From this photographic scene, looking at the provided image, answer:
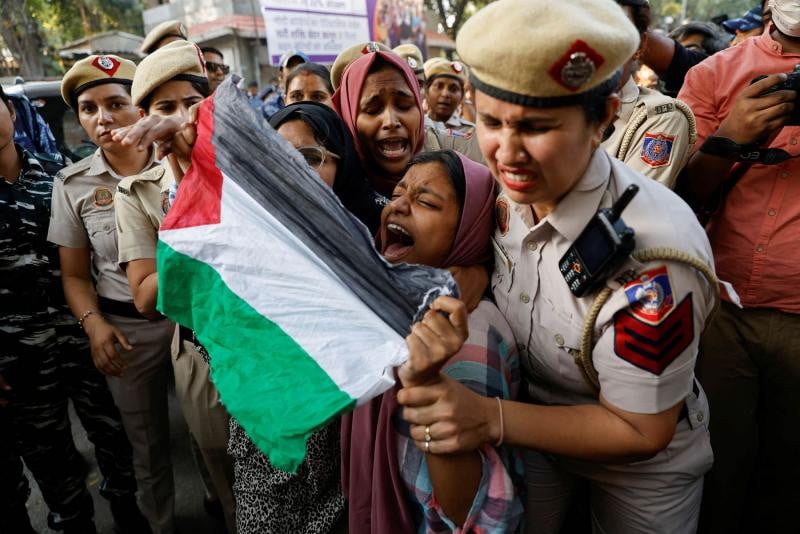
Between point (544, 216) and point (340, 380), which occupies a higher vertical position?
point (544, 216)

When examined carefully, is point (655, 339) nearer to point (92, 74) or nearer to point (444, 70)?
point (92, 74)

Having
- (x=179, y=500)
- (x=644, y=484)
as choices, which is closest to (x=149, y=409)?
(x=179, y=500)

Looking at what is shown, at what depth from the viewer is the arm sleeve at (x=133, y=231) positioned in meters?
2.01

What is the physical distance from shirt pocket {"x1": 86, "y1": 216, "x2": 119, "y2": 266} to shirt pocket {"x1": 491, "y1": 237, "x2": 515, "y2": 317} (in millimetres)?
1819

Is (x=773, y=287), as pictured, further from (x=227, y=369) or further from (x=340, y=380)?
(x=227, y=369)

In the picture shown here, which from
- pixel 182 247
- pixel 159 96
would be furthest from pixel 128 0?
pixel 182 247

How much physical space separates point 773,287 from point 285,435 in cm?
190

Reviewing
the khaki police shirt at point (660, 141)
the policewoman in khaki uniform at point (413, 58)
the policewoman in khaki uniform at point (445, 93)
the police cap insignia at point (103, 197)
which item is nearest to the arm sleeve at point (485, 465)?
the khaki police shirt at point (660, 141)

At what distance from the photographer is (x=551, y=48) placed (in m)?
0.99

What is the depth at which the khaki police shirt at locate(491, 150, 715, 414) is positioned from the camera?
3.56 feet

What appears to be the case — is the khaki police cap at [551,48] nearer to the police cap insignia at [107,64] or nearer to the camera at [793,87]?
the camera at [793,87]

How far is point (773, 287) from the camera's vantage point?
6.24 ft

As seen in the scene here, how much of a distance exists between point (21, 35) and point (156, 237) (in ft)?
56.6

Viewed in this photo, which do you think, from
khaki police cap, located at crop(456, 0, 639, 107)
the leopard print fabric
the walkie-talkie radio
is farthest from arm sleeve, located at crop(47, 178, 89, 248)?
the walkie-talkie radio
